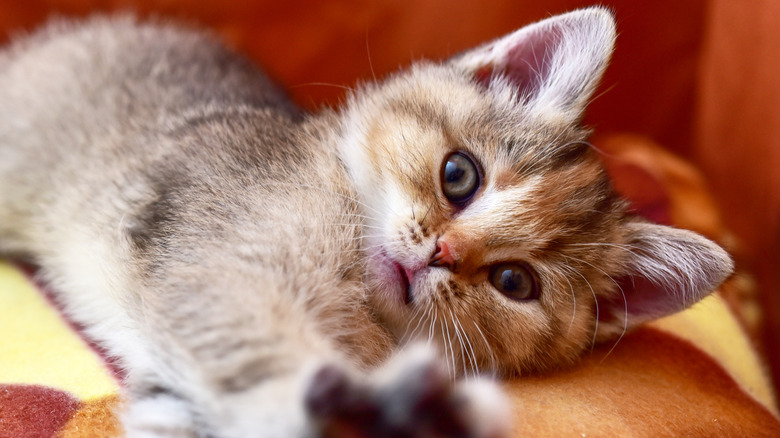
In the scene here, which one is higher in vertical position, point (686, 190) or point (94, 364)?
point (94, 364)

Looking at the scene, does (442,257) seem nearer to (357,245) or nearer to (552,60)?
(357,245)

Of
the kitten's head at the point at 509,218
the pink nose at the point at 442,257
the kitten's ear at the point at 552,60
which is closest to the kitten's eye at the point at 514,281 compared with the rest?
the kitten's head at the point at 509,218

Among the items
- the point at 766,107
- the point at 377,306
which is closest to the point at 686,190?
the point at 766,107

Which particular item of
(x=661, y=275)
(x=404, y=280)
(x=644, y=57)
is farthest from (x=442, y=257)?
(x=644, y=57)

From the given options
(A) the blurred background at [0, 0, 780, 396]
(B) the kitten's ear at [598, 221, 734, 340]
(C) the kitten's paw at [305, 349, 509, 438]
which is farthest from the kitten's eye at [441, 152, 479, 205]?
(A) the blurred background at [0, 0, 780, 396]

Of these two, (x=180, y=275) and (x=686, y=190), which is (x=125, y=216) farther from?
(x=686, y=190)

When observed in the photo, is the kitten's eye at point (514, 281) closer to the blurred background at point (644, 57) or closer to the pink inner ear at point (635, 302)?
the pink inner ear at point (635, 302)

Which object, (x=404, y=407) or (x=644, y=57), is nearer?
(x=404, y=407)
